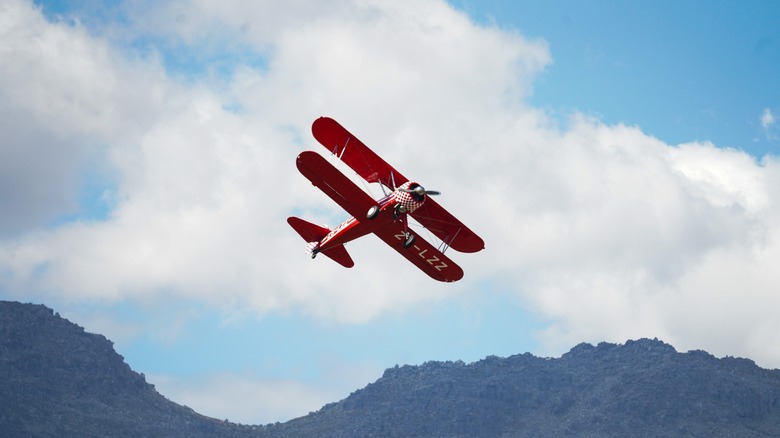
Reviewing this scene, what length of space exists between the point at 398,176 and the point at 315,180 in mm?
7745

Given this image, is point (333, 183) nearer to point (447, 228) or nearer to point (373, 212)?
point (373, 212)

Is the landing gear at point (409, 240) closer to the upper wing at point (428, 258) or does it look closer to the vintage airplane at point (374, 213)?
the vintage airplane at point (374, 213)

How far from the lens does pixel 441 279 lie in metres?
76.1

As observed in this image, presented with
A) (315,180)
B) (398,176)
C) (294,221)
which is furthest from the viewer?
(294,221)

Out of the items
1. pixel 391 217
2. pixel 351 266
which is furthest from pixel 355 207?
pixel 351 266

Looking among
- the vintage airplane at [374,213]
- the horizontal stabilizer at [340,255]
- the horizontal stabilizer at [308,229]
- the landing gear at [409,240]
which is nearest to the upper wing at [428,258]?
the vintage airplane at [374,213]

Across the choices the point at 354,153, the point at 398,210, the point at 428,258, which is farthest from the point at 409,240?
the point at 354,153

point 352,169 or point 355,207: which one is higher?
point 352,169

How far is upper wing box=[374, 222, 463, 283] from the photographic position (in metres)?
72.1

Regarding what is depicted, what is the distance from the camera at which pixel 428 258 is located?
74.5m

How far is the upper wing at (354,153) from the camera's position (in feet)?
227

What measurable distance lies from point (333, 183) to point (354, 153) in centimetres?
628

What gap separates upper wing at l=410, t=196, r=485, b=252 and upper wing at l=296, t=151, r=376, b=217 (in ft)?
20.8

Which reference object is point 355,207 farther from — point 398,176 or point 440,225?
point 440,225
